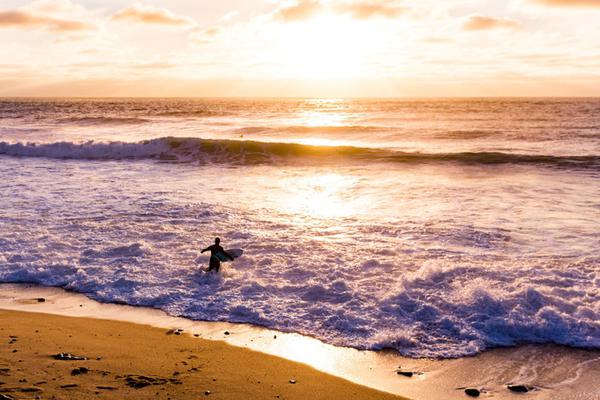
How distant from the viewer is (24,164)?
2531 cm

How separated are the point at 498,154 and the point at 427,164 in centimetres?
383

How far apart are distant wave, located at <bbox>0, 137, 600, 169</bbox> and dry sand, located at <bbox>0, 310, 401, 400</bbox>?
19.5 metres

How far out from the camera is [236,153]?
2841 cm

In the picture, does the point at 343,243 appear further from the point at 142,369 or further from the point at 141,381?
the point at 141,381

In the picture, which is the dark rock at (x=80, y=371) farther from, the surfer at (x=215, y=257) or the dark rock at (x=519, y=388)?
the dark rock at (x=519, y=388)

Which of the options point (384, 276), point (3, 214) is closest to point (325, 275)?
point (384, 276)

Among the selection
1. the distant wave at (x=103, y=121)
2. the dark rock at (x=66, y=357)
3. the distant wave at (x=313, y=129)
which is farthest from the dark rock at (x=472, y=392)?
the distant wave at (x=103, y=121)

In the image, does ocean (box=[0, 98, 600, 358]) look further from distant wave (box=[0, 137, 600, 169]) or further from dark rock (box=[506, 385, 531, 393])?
dark rock (box=[506, 385, 531, 393])

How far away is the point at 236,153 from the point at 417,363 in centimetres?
2243

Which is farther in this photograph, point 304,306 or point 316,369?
point 304,306

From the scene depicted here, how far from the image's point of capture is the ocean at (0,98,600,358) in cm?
816

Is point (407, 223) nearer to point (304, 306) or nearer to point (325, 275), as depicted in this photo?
point (325, 275)

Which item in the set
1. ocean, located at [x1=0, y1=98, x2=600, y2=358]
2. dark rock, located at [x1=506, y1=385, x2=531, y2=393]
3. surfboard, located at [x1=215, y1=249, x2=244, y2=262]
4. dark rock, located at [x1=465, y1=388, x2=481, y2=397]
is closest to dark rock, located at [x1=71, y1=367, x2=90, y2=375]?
ocean, located at [x1=0, y1=98, x2=600, y2=358]

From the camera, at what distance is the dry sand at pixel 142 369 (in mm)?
5590
